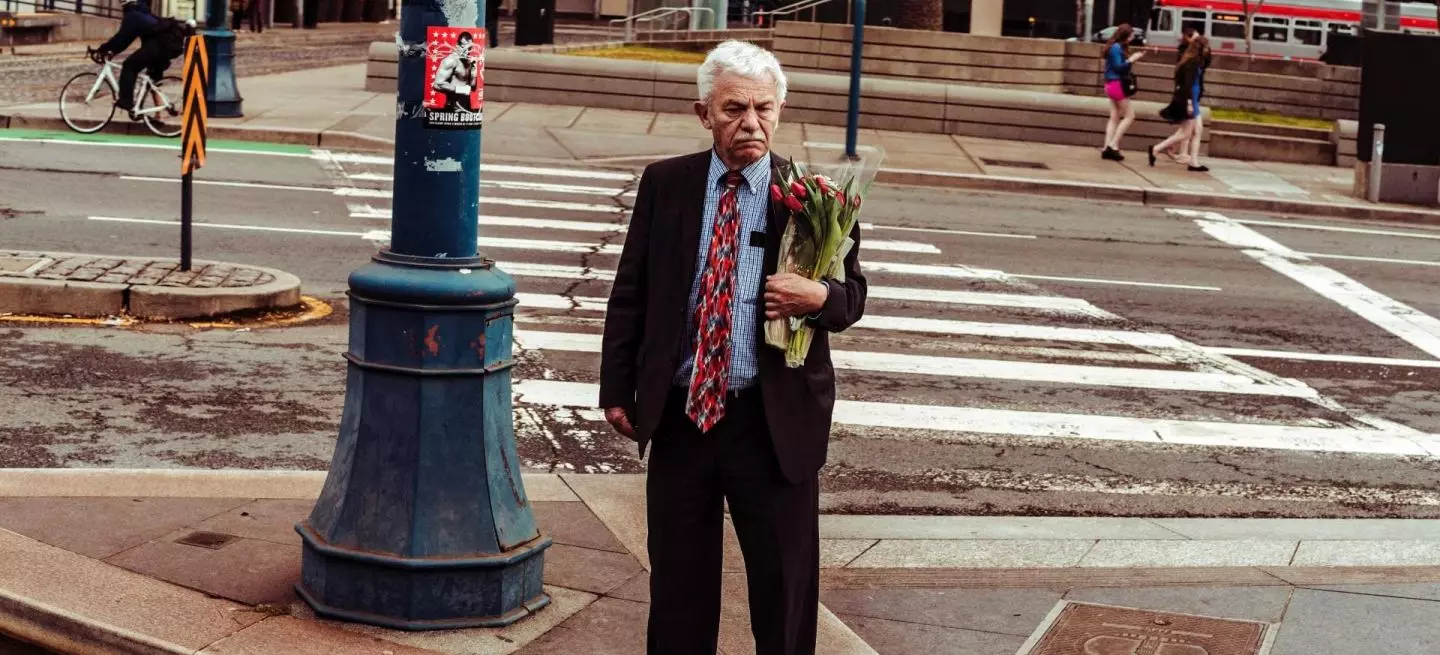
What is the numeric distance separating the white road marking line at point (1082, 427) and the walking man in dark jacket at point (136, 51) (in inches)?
477

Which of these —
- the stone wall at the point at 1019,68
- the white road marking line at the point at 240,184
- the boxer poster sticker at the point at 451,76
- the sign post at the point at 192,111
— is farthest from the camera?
the stone wall at the point at 1019,68

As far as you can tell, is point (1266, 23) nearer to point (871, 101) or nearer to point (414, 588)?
point (871, 101)

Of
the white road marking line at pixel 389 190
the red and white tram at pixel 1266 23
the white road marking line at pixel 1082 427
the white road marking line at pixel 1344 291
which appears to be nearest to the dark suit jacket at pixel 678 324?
the white road marking line at pixel 1082 427

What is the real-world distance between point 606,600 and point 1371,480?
14.6 feet

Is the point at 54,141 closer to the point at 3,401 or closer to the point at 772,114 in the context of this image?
the point at 3,401

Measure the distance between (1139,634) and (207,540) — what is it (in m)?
3.15

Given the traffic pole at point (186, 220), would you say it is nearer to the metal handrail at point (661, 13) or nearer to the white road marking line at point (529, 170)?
the white road marking line at point (529, 170)

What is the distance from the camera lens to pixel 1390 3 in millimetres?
23453

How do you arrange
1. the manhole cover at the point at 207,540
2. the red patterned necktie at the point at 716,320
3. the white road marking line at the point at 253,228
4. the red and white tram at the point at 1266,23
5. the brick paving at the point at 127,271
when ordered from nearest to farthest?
the red patterned necktie at the point at 716,320 → the manhole cover at the point at 207,540 → the brick paving at the point at 127,271 → the white road marking line at the point at 253,228 → the red and white tram at the point at 1266,23

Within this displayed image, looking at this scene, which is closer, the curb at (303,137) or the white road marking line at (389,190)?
the white road marking line at (389,190)

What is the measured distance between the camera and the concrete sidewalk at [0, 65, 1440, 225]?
809 inches

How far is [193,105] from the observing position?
1116cm

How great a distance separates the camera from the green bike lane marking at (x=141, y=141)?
19.0m

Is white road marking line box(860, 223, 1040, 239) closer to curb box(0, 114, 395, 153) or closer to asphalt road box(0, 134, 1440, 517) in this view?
asphalt road box(0, 134, 1440, 517)
